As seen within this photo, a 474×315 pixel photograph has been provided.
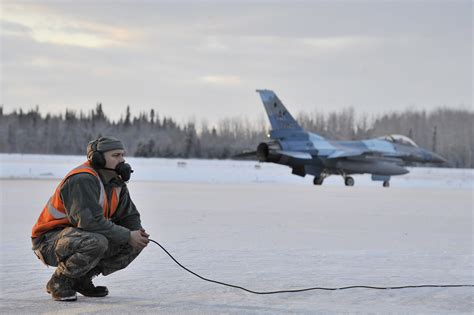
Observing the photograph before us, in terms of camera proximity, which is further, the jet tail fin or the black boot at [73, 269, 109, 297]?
the jet tail fin

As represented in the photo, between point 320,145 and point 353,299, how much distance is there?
23.6m

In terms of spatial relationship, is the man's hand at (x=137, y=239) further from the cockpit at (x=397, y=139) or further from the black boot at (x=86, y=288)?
the cockpit at (x=397, y=139)

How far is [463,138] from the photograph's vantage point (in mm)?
89562

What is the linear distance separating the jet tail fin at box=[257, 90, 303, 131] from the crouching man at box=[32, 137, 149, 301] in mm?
22728

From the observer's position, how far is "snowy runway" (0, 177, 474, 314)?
504 cm

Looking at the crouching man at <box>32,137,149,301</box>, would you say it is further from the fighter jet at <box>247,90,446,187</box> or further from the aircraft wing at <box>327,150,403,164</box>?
the aircraft wing at <box>327,150,403,164</box>

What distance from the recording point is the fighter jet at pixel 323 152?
90.6ft

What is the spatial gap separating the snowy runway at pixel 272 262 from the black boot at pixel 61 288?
9 centimetres

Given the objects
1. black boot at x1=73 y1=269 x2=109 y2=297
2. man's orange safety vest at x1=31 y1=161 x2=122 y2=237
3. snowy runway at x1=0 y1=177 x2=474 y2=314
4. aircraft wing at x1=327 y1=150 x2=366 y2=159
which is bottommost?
snowy runway at x1=0 y1=177 x2=474 y2=314

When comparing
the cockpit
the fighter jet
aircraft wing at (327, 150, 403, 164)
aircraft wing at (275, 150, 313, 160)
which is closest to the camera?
aircraft wing at (275, 150, 313, 160)

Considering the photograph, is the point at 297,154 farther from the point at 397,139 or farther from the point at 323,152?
the point at 397,139

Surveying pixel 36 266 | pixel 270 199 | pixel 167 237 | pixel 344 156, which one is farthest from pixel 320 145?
pixel 36 266

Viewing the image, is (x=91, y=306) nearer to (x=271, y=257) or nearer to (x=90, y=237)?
(x=90, y=237)

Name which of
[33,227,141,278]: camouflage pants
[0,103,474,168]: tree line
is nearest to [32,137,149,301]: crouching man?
[33,227,141,278]: camouflage pants
